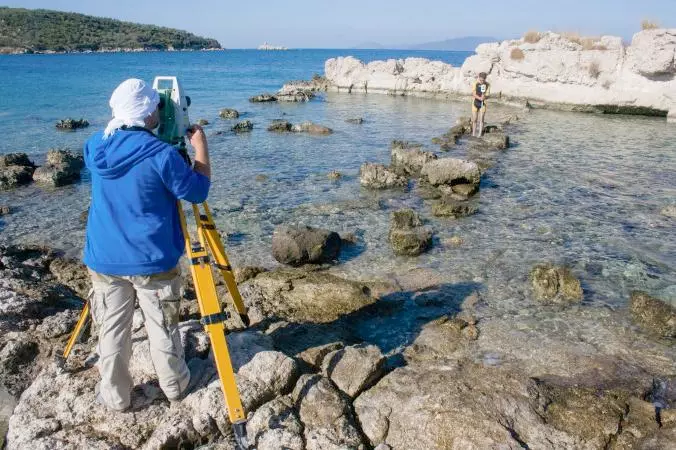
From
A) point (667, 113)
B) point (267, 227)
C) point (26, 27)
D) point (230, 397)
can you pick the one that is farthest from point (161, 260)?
point (26, 27)

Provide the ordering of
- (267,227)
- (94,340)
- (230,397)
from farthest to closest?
1. (267,227)
2. (94,340)
3. (230,397)

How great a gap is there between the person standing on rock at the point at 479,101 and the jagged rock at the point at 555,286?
56.4 ft

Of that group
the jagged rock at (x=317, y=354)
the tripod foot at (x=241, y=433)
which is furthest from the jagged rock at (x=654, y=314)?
the tripod foot at (x=241, y=433)

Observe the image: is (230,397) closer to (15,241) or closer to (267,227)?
(267,227)

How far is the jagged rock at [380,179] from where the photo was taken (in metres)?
15.9

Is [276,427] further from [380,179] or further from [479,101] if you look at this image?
[479,101]

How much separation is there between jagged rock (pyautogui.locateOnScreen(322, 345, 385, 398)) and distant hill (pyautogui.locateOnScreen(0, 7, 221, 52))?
163 metres

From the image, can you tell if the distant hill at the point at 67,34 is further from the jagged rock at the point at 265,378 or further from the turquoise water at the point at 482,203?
the jagged rock at the point at 265,378

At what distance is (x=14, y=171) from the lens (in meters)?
16.6

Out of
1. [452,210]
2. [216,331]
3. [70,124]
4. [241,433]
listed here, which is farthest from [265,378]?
[70,124]

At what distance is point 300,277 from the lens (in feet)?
29.7

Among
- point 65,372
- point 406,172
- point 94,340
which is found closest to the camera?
point 65,372

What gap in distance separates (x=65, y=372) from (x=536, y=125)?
2975 centimetres

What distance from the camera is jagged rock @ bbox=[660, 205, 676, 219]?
42.4 ft
